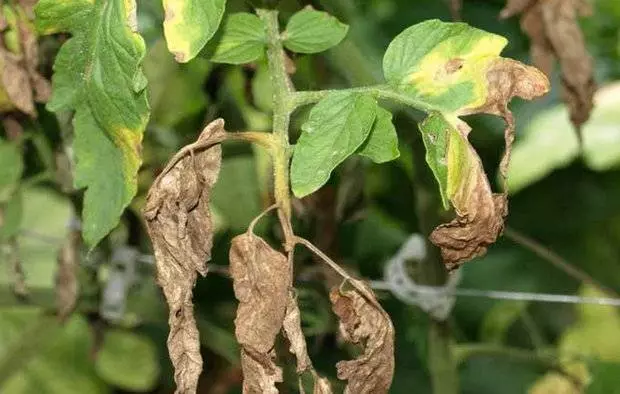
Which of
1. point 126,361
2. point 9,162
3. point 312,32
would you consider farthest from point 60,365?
point 312,32

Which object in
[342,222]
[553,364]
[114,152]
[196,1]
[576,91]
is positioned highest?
[196,1]

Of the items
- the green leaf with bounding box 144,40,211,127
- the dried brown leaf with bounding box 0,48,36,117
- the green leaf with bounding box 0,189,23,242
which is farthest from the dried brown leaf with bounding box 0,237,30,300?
the dried brown leaf with bounding box 0,48,36,117

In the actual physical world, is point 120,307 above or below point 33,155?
below

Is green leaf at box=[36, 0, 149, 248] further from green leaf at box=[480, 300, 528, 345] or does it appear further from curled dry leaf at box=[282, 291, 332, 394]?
green leaf at box=[480, 300, 528, 345]

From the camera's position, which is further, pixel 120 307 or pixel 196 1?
pixel 120 307

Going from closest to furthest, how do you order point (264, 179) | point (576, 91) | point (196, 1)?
point (196, 1) → point (576, 91) → point (264, 179)

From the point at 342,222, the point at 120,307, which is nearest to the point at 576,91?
the point at 342,222

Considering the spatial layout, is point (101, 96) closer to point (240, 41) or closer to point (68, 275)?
point (240, 41)

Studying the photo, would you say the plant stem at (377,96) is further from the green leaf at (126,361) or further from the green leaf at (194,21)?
the green leaf at (126,361)

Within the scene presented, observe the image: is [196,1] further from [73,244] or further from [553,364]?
[553,364]
